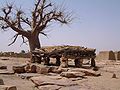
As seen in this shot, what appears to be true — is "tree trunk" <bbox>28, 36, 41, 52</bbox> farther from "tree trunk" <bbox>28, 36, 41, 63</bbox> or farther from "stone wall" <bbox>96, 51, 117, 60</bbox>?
"stone wall" <bbox>96, 51, 117, 60</bbox>

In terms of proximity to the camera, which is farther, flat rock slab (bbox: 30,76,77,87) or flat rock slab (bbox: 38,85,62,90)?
flat rock slab (bbox: 30,76,77,87)

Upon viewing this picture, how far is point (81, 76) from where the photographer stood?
10.8m

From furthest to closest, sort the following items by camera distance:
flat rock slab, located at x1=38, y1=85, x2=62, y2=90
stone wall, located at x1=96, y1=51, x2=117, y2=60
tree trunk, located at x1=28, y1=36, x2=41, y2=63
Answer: stone wall, located at x1=96, y1=51, x2=117, y2=60
tree trunk, located at x1=28, y1=36, x2=41, y2=63
flat rock slab, located at x1=38, y1=85, x2=62, y2=90

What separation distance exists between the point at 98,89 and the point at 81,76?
2467 millimetres

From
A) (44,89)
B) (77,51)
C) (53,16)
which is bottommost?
(44,89)

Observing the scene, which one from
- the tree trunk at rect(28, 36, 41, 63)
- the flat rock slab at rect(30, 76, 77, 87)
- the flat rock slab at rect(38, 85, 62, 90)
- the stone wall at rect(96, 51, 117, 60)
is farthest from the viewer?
the stone wall at rect(96, 51, 117, 60)

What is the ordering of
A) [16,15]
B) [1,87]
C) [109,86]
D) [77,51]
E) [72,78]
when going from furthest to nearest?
1. [16,15]
2. [77,51]
3. [72,78]
4. [109,86]
5. [1,87]

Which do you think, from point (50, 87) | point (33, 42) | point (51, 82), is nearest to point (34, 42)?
point (33, 42)

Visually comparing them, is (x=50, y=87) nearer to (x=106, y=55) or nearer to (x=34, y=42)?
(x=34, y=42)

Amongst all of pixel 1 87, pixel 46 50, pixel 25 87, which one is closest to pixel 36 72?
pixel 46 50

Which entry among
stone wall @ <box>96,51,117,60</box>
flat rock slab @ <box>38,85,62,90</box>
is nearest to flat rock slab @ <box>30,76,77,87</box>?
flat rock slab @ <box>38,85,62,90</box>

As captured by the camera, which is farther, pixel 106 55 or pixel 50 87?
pixel 106 55

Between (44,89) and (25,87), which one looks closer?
(44,89)

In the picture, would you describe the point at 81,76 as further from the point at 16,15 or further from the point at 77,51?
the point at 16,15
